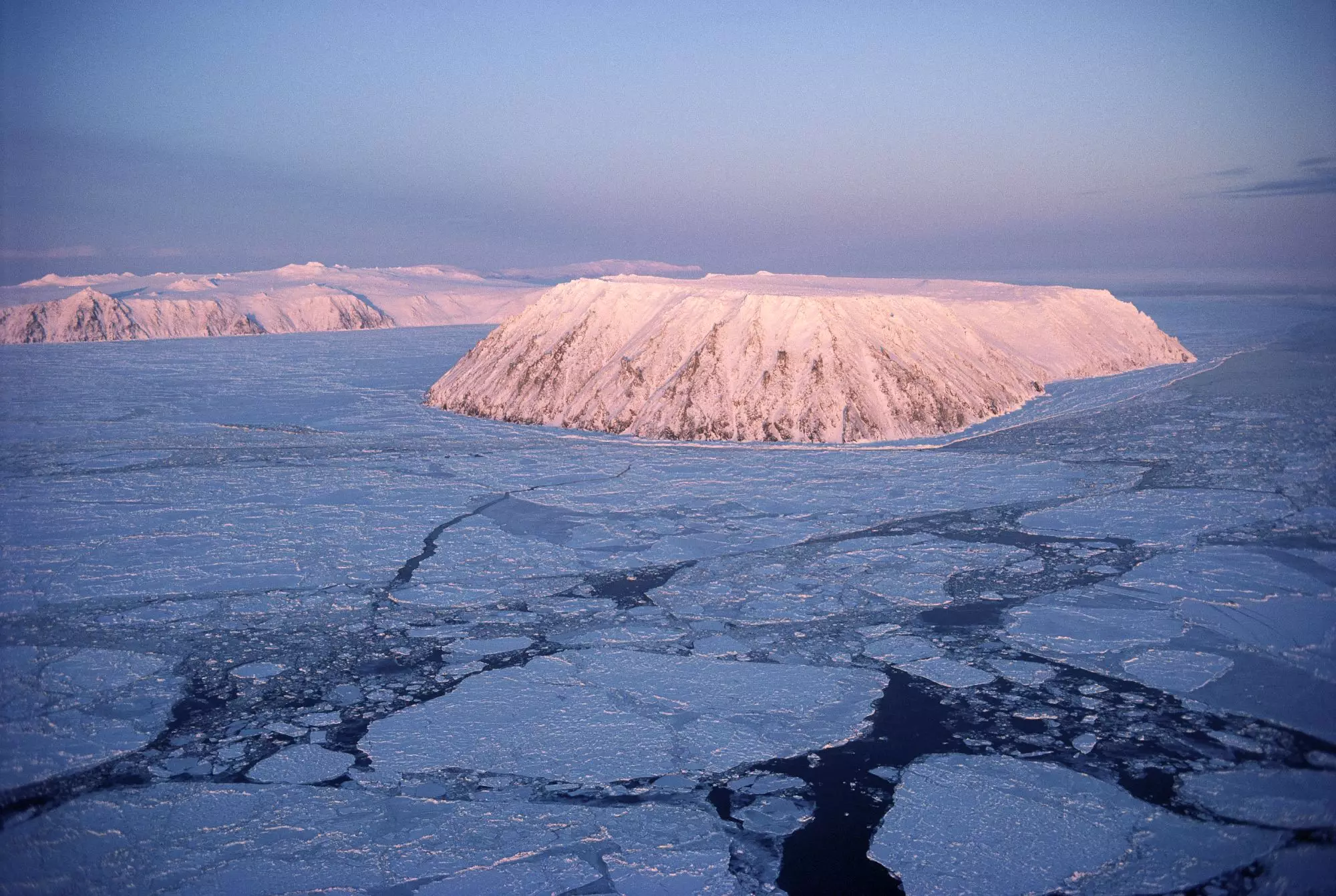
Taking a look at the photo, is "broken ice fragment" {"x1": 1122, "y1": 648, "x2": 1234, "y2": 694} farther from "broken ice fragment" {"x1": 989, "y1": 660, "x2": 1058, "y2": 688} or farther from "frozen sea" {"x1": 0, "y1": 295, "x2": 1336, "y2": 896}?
"broken ice fragment" {"x1": 989, "y1": 660, "x2": 1058, "y2": 688}

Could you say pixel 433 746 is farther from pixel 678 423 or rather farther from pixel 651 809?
pixel 678 423

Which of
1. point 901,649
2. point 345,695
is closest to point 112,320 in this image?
point 345,695

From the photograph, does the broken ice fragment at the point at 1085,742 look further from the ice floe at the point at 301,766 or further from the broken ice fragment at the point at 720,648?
the ice floe at the point at 301,766

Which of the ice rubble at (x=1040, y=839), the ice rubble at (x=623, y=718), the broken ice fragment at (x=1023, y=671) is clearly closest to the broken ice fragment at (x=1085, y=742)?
the ice rubble at (x=1040, y=839)

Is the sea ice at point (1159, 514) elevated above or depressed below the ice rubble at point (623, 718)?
above

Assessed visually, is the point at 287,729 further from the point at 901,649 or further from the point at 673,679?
the point at 901,649

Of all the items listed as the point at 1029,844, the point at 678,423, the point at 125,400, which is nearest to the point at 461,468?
the point at 678,423

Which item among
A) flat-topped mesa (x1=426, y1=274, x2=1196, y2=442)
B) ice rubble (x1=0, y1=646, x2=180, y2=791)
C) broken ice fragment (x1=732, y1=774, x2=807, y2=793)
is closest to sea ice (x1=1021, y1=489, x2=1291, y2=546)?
flat-topped mesa (x1=426, y1=274, x2=1196, y2=442)
